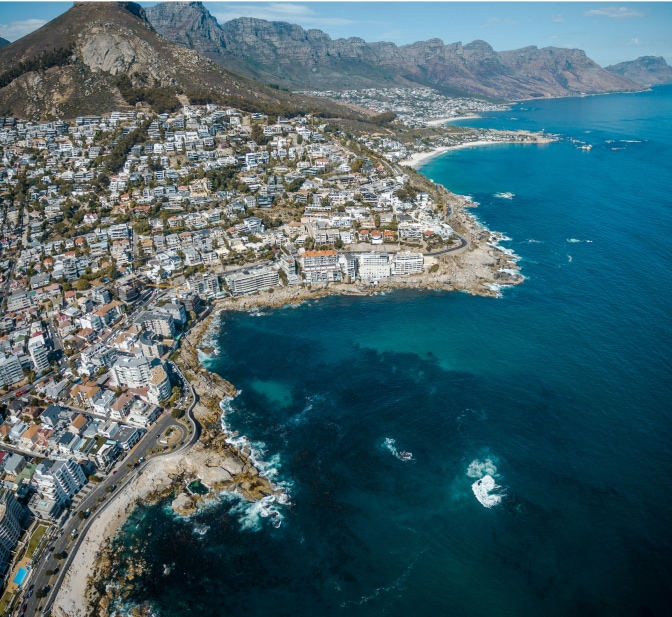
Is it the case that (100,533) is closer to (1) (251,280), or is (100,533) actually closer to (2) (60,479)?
(2) (60,479)

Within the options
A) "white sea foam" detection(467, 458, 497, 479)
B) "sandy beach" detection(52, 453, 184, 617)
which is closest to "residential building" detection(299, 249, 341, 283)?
"sandy beach" detection(52, 453, 184, 617)

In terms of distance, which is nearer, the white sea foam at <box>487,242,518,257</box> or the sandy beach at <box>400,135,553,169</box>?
the white sea foam at <box>487,242,518,257</box>

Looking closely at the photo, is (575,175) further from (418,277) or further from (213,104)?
(213,104)

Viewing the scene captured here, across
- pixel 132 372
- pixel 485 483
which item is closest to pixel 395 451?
pixel 485 483

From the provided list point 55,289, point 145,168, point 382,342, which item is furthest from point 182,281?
point 145,168

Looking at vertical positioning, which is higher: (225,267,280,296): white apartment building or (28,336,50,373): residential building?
(225,267,280,296): white apartment building

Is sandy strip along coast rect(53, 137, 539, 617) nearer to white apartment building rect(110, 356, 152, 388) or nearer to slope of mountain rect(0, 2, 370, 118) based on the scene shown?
white apartment building rect(110, 356, 152, 388)
